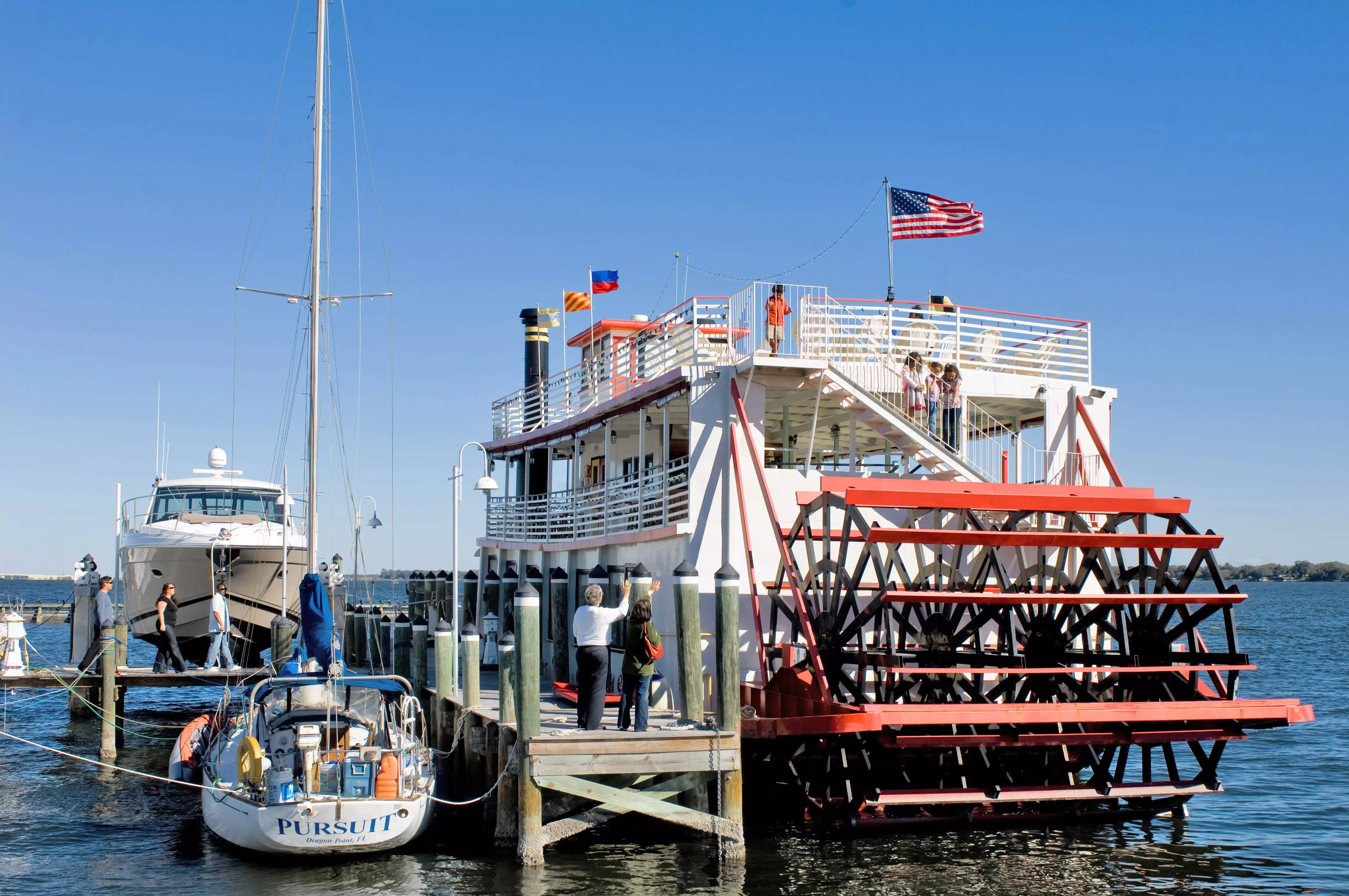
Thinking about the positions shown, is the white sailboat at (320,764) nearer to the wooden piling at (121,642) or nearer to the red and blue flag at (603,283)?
the wooden piling at (121,642)

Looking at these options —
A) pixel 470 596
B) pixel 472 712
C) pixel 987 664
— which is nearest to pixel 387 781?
pixel 472 712

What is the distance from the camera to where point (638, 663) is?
43.6 feet

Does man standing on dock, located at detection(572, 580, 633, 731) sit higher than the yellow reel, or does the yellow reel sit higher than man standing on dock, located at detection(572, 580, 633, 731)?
man standing on dock, located at detection(572, 580, 633, 731)

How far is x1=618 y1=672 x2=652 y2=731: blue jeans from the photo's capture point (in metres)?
13.1

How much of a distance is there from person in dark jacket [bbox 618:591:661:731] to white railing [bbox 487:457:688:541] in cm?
380

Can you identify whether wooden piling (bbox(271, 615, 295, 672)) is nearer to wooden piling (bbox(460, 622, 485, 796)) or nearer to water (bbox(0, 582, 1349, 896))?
water (bbox(0, 582, 1349, 896))

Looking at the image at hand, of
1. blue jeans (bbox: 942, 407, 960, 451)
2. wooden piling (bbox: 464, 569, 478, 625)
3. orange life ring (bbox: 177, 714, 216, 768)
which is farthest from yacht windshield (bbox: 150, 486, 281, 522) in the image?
blue jeans (bbox: 942, 407, 960, 451)

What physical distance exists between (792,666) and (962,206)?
28.2 feet

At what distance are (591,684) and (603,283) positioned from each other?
42.1 feet

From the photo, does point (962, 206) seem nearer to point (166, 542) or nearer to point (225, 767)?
point (225, 767)

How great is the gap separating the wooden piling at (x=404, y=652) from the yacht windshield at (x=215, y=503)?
10654 mm

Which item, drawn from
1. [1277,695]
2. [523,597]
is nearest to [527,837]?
[523,597]

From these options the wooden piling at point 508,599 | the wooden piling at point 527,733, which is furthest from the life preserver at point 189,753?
the wooden piling at point 527,733

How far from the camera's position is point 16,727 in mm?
26922
